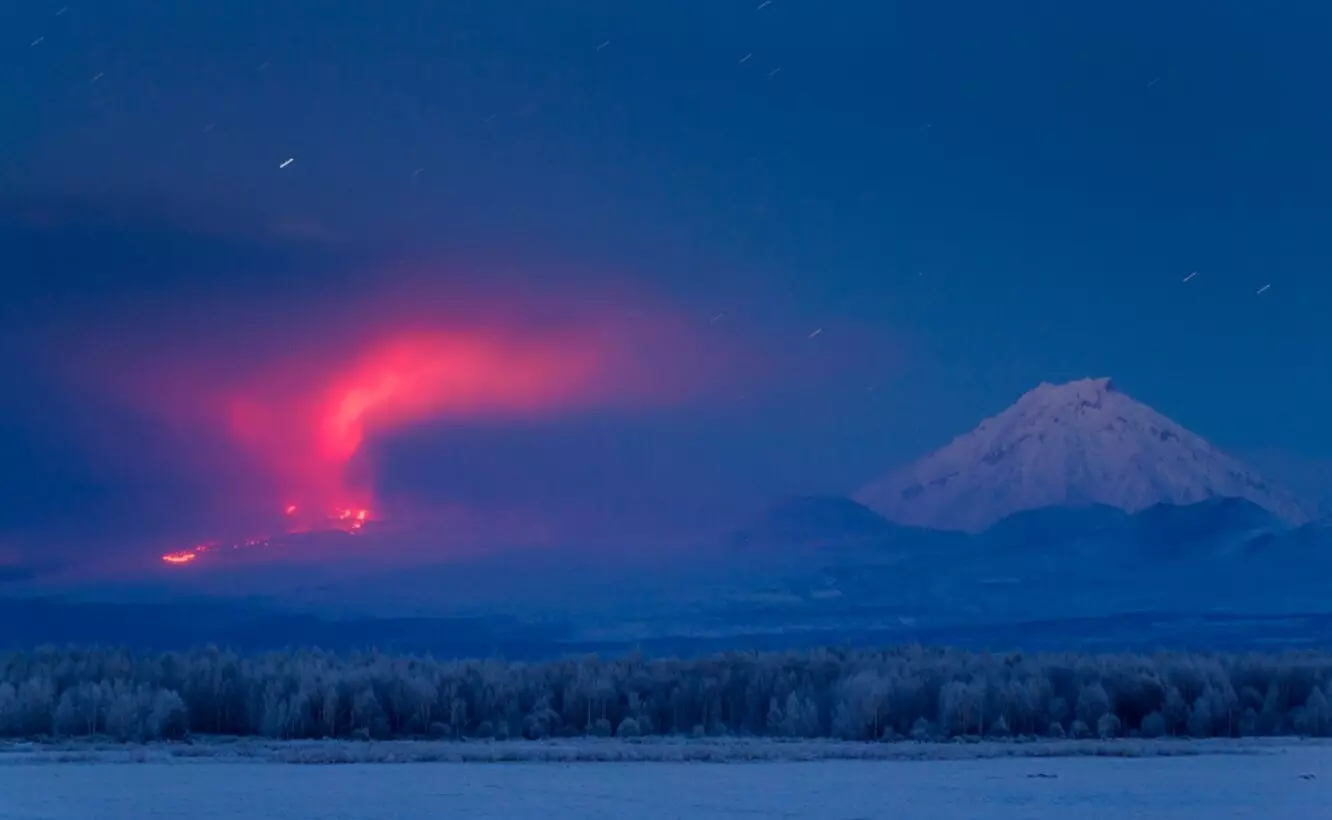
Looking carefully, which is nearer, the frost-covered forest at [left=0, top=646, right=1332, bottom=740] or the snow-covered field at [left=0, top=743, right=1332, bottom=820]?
the snow-covered field at [left=0, top=743, right=1332, bottom=820]

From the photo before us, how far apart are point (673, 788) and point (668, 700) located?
1474cm

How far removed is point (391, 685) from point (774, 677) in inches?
342

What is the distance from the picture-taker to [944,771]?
80.6 feet

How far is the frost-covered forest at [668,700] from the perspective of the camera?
3256 cm

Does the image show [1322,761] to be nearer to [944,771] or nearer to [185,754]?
[944,771]

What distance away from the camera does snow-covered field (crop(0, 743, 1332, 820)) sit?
1923cm

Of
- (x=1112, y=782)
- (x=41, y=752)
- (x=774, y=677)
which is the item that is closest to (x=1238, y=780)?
(x=1112, y=782)

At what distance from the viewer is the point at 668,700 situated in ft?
119

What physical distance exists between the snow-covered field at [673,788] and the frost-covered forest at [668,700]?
536 cm

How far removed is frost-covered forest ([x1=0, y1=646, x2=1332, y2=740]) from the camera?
1282 inches

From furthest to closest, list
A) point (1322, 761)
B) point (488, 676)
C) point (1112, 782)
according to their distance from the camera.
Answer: point (488, 676) < point (1322, 761) < point (1112, 782)

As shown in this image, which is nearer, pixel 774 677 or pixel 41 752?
pixel 41 752

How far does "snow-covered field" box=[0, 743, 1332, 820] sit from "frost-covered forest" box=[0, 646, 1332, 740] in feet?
17.6

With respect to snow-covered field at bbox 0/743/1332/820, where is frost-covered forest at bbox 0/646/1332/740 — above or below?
above
